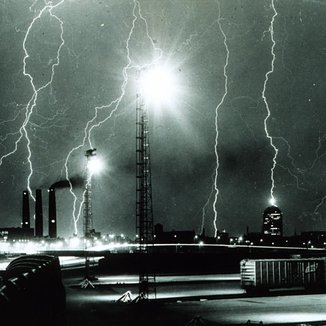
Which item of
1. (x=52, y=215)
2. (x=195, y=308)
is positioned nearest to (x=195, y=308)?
(x=195, y=308)

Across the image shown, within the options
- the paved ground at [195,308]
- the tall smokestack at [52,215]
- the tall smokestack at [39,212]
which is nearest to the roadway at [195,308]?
the paved ground at [195,308]

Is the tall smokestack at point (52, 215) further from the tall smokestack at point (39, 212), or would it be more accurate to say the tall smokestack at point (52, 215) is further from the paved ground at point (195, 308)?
the paved ground at point (195, 308)

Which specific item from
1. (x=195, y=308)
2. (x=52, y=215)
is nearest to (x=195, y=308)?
(x=195, y=308)

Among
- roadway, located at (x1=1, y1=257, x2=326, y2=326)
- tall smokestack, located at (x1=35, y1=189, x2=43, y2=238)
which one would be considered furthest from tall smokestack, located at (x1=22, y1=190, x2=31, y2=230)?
roadway, located at (x1=1, y1=257, x2=326, y2=326)

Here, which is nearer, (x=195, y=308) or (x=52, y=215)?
(x=195, y=308)

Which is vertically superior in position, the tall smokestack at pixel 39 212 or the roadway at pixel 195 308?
the tall smokestack at pixel 39 212

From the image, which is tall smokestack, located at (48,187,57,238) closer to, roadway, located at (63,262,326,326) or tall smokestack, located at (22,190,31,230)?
tall smokestack, located at (22,190,31,230)

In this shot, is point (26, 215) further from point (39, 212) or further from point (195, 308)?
point (195, 308)

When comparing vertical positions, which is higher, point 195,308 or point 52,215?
point 52,215

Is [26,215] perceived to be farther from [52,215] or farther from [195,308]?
[195,308]
